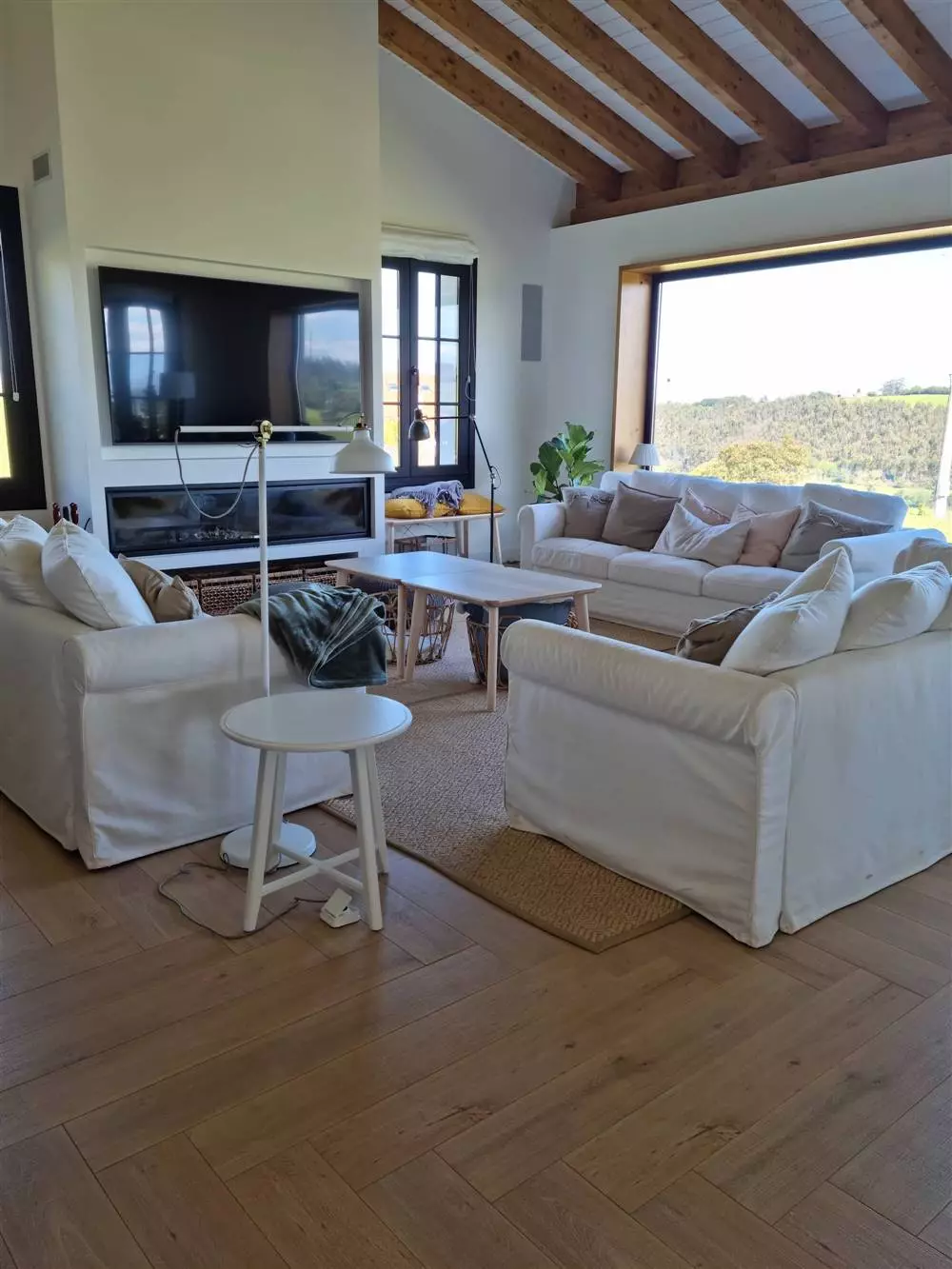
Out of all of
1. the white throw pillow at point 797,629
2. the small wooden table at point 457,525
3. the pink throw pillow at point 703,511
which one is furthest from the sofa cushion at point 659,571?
the white throw pillow at point 797,629

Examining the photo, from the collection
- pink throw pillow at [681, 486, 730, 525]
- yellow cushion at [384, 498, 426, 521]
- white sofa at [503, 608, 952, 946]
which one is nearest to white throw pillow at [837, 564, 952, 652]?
white sofa at [503, 608, 952, 946]

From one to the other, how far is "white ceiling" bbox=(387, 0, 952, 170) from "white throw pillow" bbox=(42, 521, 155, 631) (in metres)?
4.68

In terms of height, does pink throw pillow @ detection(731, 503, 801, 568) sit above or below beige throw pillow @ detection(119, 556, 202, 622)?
below

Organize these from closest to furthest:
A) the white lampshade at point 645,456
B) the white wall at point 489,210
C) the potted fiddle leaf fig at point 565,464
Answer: the white wall at point 489,210 → the white lampshade at point 645,456 → the potted fiddle leaf fig at point 565,464

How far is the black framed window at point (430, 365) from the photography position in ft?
22.9

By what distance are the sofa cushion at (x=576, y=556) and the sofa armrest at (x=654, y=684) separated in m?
3.14

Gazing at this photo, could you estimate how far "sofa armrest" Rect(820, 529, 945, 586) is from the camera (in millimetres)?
4605

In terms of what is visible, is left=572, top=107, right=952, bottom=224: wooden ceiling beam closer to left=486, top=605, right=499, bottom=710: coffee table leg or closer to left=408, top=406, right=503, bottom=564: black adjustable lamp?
left=408, top=406, right=503, bottom=564: black adjustable lamp

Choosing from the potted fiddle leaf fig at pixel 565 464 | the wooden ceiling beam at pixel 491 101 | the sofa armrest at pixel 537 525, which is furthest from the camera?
the potted fiddle leaf fig at pixel 565 464

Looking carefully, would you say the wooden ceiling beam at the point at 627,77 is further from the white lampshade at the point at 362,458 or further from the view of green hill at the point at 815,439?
the white lampshade at the point at 362,458

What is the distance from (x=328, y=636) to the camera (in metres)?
2.87

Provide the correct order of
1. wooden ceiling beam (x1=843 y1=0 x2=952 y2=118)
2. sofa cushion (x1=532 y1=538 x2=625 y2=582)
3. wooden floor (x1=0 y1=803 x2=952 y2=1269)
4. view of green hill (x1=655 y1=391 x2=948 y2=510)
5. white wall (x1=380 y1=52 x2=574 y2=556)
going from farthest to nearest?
1. white wall (x1=380 y1=52 x2=574 y2=556)
2. view of green hill (x1=655 y1=391 x2=948 y2=510)
3. sofa cushion (x1=532 y1=538 x2=625 y2=582)
4. wooden ceiling beam (x1=843 y1=0 x2=952 y2=118)
5. wooden floor (x1=0 y1=803 x2=952 y2=1269)

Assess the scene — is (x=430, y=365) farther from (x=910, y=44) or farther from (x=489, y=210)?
(x=910, y=44)

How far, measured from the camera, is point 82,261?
4914 mm
